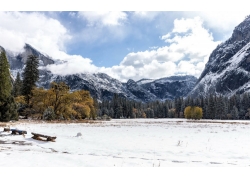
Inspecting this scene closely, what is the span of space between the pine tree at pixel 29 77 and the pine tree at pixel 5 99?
15804 mm

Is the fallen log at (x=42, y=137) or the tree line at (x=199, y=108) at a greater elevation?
the tree line at (x=199, y=108)

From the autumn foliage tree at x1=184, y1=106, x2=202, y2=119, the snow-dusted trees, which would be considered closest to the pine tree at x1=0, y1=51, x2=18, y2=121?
the autumn foliage tree at x1=184, y1=106, x2=202, y2=119

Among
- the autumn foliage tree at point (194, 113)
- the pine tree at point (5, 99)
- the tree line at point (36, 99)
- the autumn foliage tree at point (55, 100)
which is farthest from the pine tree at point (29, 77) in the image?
the autumn foliage tree at point (194, 113)

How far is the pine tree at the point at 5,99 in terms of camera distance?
3534 centimetres

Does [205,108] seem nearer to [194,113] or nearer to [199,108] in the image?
[199,108]

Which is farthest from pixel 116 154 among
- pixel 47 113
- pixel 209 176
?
pixel 47 113

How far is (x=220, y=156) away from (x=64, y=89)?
45.2 m

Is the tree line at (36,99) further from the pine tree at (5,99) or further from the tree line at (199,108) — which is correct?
the tree line at (199,108)

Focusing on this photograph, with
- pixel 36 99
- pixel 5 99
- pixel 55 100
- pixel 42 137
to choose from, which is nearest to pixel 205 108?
pixel 55 100

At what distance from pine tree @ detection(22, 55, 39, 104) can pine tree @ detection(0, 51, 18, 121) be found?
622 inches

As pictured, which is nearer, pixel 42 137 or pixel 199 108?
pixel 42 137

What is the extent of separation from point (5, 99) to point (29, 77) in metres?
23.6

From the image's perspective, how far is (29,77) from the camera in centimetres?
5997

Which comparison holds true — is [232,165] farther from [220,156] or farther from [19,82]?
[19,82]
